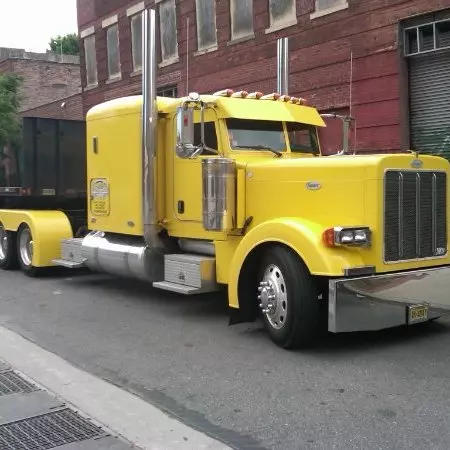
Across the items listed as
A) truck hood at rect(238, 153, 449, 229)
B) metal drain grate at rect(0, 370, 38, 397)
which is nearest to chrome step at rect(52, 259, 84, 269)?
truck hood at rect(238, 153, 449, 229)

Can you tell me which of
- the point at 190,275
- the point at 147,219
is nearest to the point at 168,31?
the point at 147,219

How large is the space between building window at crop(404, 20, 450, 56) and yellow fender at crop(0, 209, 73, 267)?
290 inches

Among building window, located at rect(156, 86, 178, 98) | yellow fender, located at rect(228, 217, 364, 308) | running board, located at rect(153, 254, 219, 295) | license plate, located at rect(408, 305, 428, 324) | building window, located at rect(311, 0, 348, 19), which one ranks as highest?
building window, located at rect(311, 0, 348, 19)

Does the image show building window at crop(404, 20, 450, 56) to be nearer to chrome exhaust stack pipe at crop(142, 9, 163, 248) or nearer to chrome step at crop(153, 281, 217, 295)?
chrome exhaust stack pipe at crop(142, 9, 163, 248)

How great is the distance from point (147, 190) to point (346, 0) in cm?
763

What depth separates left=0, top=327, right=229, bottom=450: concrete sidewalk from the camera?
13.1ft

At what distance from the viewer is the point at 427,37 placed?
1186 centimetres

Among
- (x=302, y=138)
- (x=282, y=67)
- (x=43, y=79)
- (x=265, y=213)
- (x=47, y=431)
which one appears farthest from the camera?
(x=43, y=79)

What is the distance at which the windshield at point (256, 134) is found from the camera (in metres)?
7.32

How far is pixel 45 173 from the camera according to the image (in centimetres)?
1166

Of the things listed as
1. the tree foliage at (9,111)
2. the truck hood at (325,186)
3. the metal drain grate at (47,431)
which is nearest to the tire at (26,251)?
the truck hood at (325,186)

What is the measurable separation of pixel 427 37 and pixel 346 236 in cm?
772

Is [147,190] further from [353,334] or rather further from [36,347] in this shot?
[353,334]

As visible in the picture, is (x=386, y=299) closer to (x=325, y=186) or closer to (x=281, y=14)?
(x=325, y=186)
